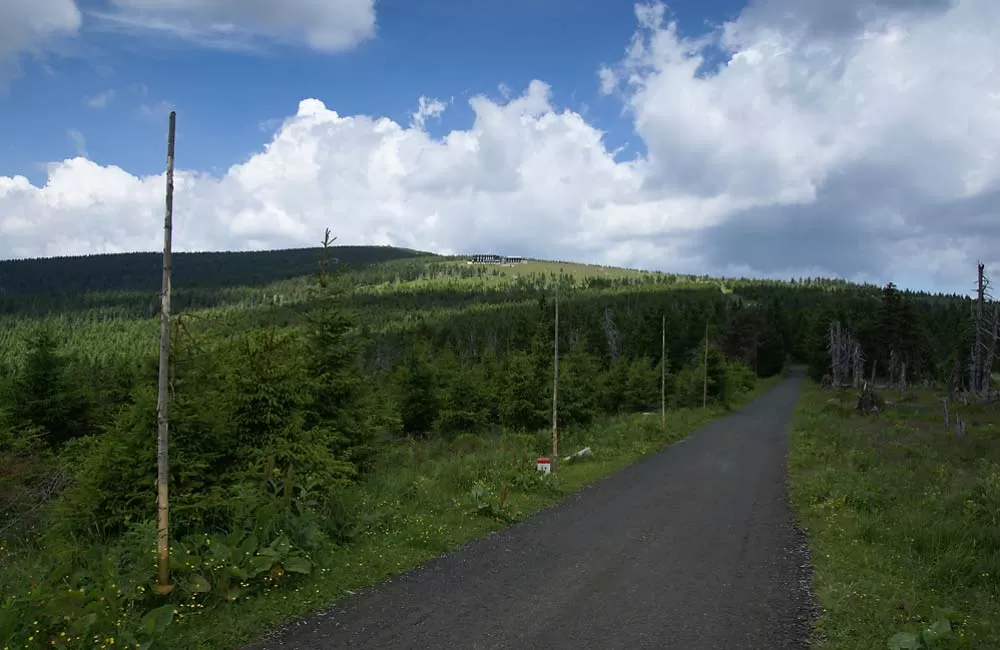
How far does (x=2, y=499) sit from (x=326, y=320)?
714cm

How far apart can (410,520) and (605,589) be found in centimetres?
412

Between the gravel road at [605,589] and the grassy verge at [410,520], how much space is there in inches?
13.7

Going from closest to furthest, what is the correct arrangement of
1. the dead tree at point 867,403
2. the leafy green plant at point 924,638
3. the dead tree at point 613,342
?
the leafy green plant at point 924,638 → the dead tree at point 867,403 → the dead tree at point 613,342

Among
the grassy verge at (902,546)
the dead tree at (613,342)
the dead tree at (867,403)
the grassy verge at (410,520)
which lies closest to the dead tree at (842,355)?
the dead tree at (613,342)

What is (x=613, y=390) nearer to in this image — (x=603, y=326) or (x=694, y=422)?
(x=694, y=422)

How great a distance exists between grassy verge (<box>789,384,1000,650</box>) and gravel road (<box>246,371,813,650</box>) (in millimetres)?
525

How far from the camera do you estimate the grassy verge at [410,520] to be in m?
6.70

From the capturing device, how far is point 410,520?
1112 centimetres

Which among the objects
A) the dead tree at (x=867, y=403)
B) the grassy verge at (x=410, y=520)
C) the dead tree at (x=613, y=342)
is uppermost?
the dead tree at (x=613, y=342)

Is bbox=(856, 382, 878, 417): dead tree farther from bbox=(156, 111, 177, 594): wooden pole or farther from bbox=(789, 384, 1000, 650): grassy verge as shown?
bbox=(156, 111, 177, 594): wooden pole

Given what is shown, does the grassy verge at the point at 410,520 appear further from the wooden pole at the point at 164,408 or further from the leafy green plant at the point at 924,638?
the leafy green plant at the point at 924,638

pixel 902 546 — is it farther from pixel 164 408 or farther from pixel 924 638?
pixel 164 408

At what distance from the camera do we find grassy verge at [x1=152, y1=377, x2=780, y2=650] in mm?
6695

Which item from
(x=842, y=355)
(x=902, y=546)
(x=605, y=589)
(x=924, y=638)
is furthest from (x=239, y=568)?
(x=842, y=355)
